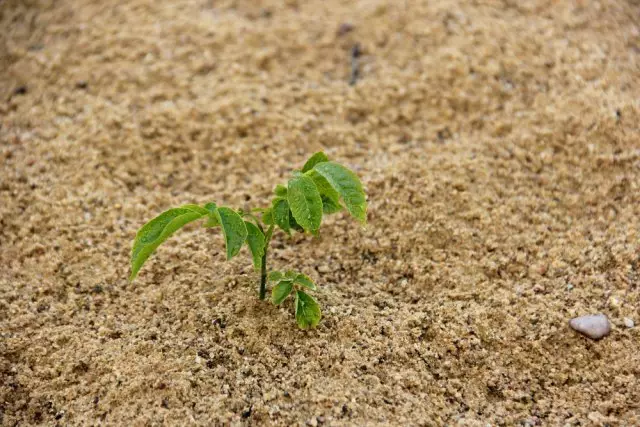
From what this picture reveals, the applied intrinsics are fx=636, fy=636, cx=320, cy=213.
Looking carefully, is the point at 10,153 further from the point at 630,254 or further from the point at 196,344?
the point at 630,254

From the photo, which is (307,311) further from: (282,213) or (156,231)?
(156,231)

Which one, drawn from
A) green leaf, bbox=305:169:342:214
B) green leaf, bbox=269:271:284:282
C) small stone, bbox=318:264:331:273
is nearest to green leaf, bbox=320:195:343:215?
green leaf, bbox=305:169:342:214

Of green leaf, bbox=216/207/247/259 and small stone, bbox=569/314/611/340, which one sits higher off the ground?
green leaf, bbox=216/207/247/259

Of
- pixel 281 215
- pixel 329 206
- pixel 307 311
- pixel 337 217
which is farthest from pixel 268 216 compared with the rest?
pixel 337 217

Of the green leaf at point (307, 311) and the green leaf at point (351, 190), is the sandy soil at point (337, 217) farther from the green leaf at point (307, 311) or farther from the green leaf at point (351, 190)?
the green leaf at point (351, 190)

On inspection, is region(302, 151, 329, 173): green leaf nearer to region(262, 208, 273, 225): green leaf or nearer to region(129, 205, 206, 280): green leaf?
region(262, 208, 273, 225): green leaf

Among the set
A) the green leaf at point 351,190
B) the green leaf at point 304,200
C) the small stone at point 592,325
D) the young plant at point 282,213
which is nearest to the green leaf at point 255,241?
the young plant at point 282,213

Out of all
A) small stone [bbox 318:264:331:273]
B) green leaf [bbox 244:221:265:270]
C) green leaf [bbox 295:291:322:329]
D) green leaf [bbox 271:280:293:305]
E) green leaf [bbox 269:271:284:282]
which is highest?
green leaf [bbox 244:221:265:270]

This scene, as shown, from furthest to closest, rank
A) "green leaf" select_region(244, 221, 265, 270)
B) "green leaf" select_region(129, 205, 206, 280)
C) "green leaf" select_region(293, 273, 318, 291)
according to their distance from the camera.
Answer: "green leaf" select_region(293, 273, 318, 291), "green leaf" select_region(244, 221, 265, 270), "green leaf" select_region(129, 205, 206, 280)
